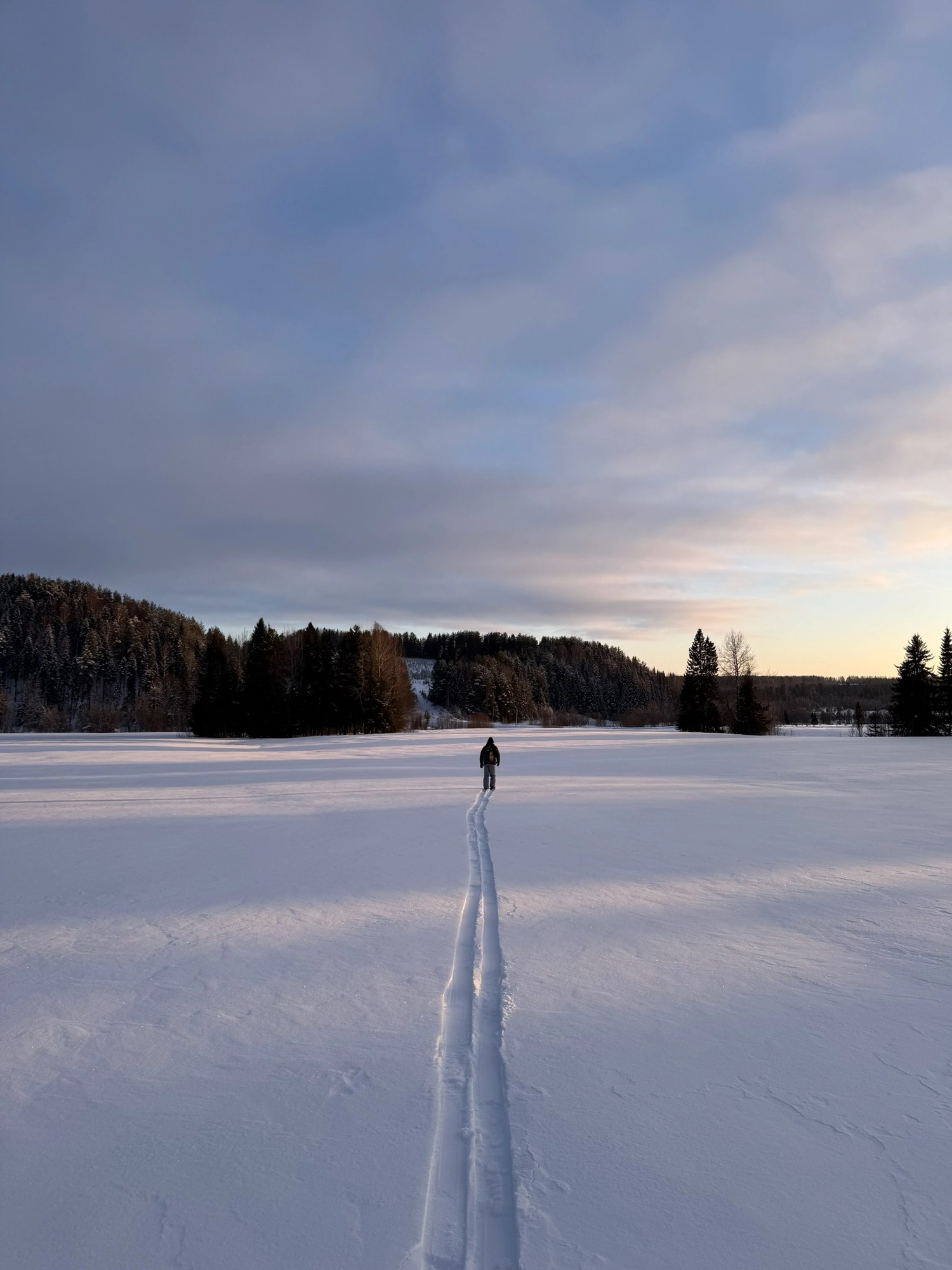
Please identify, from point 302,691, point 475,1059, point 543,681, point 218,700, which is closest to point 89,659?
point 218,700

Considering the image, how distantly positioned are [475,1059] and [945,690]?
56.6 m

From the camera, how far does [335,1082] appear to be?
12.1 ft

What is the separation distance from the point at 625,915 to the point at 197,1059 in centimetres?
411

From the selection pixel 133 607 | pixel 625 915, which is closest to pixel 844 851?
pixel 625 915

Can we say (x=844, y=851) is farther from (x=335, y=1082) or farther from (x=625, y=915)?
(x=335, y=1082)

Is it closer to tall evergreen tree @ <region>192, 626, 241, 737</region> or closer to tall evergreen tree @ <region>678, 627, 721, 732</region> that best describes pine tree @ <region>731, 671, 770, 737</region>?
tall evergreen tree @ <region>678, 627, 721, 732</region>

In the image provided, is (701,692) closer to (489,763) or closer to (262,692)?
(262,692)

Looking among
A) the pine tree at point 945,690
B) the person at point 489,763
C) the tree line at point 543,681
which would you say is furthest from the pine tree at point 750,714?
the person at point 489,763

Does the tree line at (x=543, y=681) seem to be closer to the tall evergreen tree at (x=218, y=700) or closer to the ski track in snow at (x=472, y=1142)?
the tall evergreen tree at (x=218, y=700)

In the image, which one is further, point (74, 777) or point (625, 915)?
point (74, 777)

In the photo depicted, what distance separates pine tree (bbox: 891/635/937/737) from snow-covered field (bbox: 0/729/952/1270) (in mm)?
47951

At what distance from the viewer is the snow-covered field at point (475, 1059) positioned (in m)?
2.71

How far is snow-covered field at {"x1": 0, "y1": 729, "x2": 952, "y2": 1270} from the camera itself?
271cm

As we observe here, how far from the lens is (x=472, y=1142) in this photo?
317 cm
